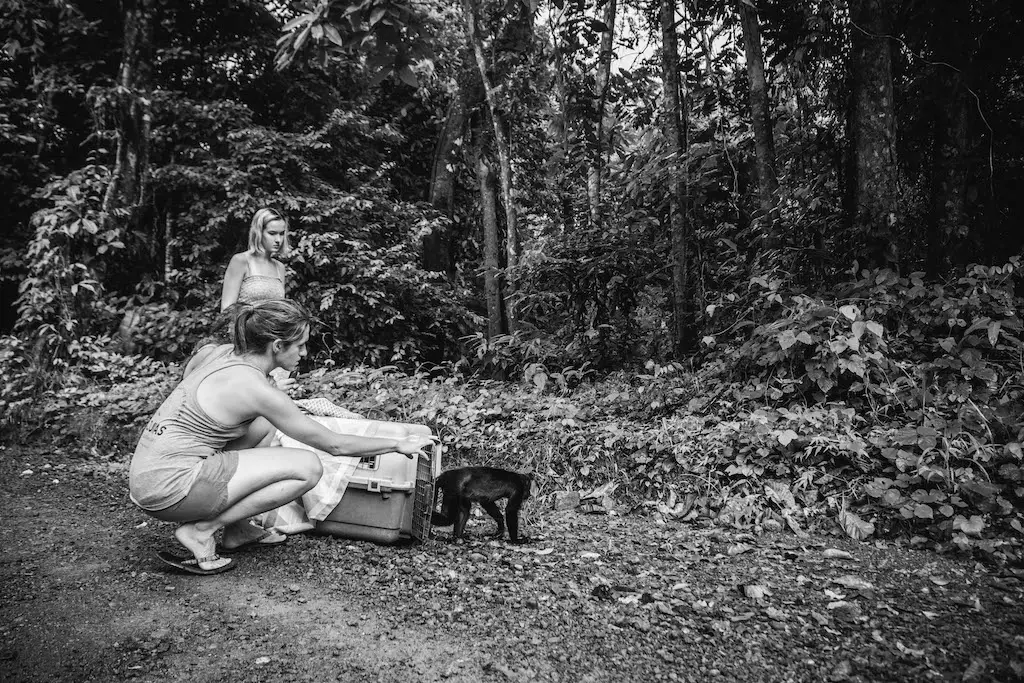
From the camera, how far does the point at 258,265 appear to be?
4641 mm

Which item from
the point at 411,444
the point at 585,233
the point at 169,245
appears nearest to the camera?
the point at 411,444

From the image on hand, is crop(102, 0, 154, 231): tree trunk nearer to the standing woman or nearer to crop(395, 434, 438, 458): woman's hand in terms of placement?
the standing woman

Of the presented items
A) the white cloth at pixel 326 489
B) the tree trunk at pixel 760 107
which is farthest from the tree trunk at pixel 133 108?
the tree trunk at pixel 760 107

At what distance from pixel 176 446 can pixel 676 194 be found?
560cm

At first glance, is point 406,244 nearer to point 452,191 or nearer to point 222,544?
point 452,191

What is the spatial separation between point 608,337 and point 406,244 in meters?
3.76

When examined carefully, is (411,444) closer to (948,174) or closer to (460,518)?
(460,518)

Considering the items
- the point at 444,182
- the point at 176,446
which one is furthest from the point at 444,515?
the point at 444,182

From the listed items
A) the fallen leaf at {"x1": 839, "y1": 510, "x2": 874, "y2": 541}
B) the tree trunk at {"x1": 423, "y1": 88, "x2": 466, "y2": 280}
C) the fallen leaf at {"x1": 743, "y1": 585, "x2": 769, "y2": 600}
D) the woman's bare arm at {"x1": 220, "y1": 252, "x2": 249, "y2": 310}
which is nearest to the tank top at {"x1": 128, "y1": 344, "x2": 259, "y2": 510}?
the woman's bare arm at {"x1": 220, "y1": 252, "x2": 249, "y2": 310}

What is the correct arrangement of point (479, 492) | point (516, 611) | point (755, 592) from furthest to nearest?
point (479, 492)
point (755, 592)
point (516, 611)

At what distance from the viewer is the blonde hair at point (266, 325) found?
2785mm

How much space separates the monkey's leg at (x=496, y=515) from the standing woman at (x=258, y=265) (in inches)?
88.4

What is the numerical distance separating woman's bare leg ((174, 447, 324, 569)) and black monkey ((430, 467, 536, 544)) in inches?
29.4

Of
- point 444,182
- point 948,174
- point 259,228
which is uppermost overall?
point 444,182
